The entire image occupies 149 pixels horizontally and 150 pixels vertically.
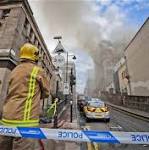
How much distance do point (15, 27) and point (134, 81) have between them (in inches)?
1131

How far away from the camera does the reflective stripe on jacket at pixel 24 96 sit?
266 cm

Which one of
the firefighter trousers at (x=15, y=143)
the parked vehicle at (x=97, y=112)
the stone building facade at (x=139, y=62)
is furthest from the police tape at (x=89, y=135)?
the stone building facade at (x=139, y=62)

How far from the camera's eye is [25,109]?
2.68 metres

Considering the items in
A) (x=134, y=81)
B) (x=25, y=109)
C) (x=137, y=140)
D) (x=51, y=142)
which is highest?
(x=134, y=81)

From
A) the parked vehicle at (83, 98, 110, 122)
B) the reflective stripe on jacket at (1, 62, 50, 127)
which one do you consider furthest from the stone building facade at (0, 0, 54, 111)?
the reflective stripe on jacket at (1, 62, 50, 127)

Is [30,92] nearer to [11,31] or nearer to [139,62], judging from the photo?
[11,31]

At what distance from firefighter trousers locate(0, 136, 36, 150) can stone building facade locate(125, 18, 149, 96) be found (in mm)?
31706

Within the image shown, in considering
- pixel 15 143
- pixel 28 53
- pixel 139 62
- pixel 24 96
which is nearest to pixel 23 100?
pixel 24 96

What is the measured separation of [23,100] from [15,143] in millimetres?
557

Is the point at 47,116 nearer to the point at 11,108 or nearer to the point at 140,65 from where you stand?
the point at 11,108

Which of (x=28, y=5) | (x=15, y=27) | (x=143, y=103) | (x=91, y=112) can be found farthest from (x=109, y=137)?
(x=143, y=103)

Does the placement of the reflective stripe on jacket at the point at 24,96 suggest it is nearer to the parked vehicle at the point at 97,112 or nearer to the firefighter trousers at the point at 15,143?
the firefighter trousers at the point at 15,143

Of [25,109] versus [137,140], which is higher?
[25,109]

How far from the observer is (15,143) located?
2.66 m
